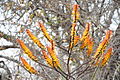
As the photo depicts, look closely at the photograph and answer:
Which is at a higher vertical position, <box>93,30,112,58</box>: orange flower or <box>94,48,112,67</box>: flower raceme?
<box>93,30,112,58</box>: orange flower

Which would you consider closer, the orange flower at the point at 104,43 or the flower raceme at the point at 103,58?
the orange flower at the point at 104,43

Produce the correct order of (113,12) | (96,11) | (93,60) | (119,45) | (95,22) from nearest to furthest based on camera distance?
(93,60)
(119,45)
(95,22)
(96,11)
(113,12)

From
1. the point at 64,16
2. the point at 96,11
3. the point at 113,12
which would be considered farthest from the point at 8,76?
the point at 113,12

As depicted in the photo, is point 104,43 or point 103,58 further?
point 103,58

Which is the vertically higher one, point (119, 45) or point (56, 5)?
point (56, 5)

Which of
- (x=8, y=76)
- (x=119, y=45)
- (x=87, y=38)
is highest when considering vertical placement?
(x=87, y=38)

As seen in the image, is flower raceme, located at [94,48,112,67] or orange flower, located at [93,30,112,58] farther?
flower raceme, located at [94,48,112,67]

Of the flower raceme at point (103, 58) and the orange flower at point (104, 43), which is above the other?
the orange flower at point (104, 43)

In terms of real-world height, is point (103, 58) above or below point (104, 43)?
below

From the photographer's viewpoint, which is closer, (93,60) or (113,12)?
(93,60)

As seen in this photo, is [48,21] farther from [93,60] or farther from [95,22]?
[93,60]

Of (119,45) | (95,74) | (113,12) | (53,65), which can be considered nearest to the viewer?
(53,65)
